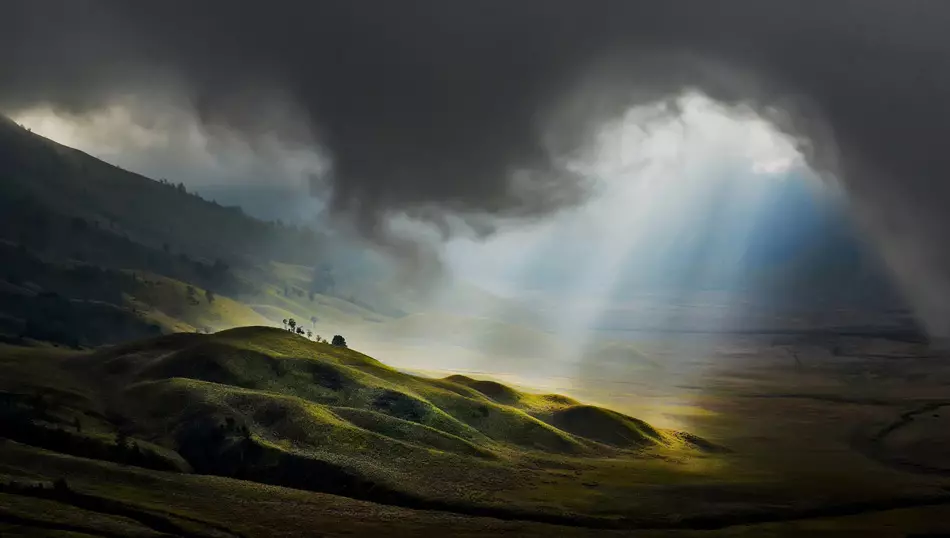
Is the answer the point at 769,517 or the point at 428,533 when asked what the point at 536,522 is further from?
the point at 769,517

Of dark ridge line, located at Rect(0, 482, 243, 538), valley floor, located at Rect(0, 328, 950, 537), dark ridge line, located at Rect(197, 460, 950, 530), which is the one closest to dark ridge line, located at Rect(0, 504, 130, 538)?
valley floor, located at Rect(0, 328, 950, 537)

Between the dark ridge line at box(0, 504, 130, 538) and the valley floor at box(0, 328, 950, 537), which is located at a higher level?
the valley floor at box(0, 328, 950, 537)

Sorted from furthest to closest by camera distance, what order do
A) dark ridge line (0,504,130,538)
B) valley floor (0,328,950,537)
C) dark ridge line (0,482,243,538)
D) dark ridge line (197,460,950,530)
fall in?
dark ridge line (197,460,950,530)
valley floor (0,328,950,537)
dark ridge line (0,482,243,538)
dark ridge line (0,504,130,538)

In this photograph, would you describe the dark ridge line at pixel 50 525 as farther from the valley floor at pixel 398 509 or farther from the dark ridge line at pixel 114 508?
the dark ridge line at pixel 114 508

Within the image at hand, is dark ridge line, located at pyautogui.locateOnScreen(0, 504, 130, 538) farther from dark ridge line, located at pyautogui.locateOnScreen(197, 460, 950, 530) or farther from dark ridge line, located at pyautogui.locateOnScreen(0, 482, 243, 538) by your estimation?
dark ridge line, located at pyautogui.locateOnScreen(197, 460, 950, 530)

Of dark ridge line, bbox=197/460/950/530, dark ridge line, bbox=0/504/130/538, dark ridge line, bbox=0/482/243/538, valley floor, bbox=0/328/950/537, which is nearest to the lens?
dark ridge line, bbox=0/504/130/538

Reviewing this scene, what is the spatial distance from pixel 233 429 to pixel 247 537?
6006cm

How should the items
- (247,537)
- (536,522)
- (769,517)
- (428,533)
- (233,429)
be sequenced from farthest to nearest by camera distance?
(233,429)
(769,517)
(536,522)
(428,533)
(247,537)

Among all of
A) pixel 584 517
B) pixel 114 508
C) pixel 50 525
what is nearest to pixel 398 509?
pixel 584 517

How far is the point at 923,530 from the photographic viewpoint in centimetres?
16138

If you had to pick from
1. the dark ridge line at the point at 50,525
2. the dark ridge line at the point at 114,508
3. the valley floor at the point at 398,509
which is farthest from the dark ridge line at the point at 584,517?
the dark ridge line at the point at 50,525

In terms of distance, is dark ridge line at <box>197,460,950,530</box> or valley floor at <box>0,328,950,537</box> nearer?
valley floor at <box>0,328,950,537</box>

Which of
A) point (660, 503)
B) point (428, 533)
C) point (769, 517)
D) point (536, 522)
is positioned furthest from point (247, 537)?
point (769, 517)

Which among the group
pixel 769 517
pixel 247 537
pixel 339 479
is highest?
pixel 769 517
